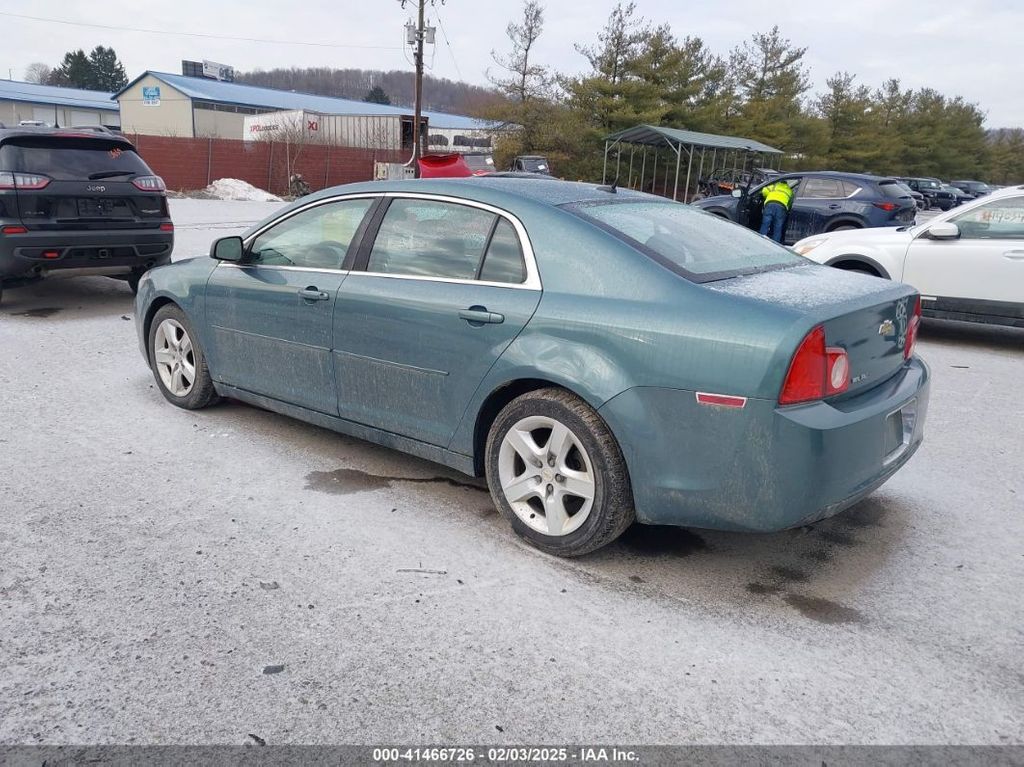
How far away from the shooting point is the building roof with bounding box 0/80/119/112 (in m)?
61.8

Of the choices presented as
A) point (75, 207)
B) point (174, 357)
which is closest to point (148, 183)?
point (75, 207)

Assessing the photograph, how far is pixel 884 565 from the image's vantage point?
357cm

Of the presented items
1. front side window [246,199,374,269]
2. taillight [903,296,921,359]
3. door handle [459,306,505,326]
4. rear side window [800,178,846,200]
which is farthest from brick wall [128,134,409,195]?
taillight [903,296,921,359]

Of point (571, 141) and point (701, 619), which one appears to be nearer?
point (701, 619)

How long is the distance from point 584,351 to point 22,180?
683 cm

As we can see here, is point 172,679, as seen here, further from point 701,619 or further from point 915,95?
point 915,95

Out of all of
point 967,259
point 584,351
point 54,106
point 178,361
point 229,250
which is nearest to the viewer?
point 584,351

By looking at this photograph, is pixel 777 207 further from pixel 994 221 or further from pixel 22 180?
pixel 22 180

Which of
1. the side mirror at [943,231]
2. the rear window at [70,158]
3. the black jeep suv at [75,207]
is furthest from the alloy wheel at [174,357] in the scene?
the side mirror at [943,231]

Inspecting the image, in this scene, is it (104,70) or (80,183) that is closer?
(80,183)

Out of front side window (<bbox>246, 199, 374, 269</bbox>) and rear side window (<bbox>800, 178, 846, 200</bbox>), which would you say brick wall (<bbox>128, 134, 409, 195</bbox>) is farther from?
front side window (<bbox>246, 199, 374, 269</bbox>)

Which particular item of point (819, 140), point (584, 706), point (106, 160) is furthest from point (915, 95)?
point (584, 706)

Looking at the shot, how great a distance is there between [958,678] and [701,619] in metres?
0.85

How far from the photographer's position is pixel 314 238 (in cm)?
455
